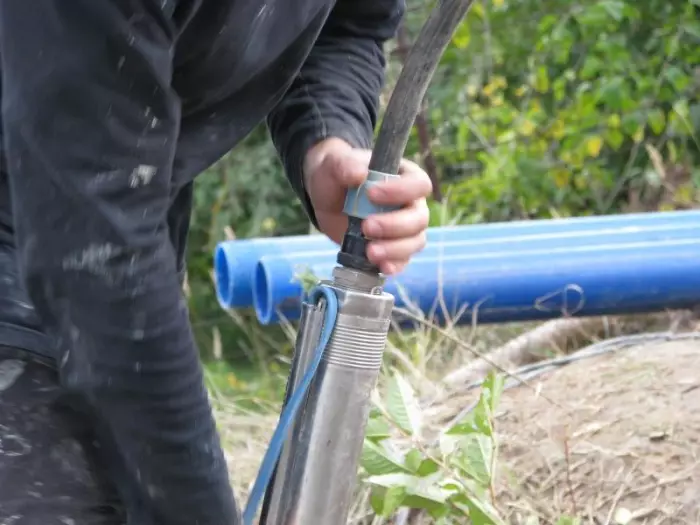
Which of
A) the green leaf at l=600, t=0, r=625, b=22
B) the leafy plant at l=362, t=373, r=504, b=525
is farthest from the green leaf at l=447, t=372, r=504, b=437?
the green leaf at l=600, t=0, r=625, b=22

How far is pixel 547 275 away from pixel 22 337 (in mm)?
1515

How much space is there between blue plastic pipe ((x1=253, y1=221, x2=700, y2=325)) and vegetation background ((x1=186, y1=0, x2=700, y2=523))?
295mm

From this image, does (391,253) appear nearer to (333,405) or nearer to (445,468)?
(333,405)

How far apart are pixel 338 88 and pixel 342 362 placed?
1.45ft

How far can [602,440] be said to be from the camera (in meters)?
1.68

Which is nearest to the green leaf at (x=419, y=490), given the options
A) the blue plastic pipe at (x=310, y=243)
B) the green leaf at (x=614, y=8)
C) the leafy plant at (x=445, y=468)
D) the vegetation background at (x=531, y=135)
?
the leafy plant at (x=445, y=468)

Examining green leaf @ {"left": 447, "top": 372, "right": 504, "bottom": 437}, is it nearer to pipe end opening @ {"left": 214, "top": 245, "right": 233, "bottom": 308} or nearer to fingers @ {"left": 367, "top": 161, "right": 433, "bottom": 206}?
fingers @ {"left": 367, "top": 161, "right": 433, "bottom": 206}

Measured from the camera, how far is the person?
0.77 meters

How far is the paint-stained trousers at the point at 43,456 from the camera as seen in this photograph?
2.97 ft

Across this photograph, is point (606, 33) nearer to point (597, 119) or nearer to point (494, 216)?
point (597, 119)

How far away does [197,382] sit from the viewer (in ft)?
2.94

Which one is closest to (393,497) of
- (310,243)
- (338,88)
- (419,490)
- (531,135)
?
(419,490)

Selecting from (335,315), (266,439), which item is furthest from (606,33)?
(335,315)

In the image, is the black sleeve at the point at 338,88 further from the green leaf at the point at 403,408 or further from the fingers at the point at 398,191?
the green leaf at the point at 403,408
